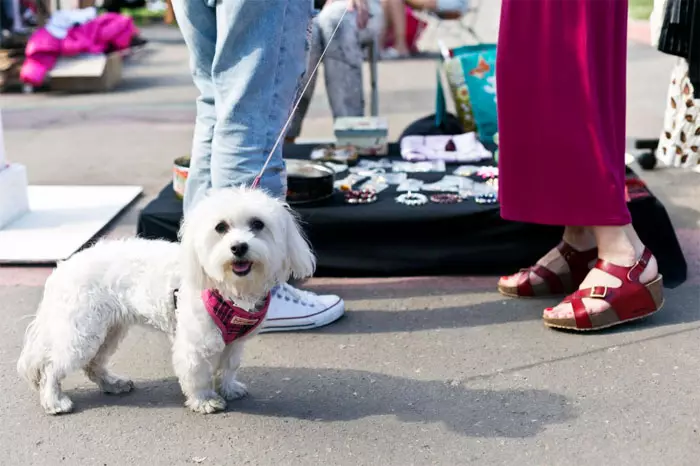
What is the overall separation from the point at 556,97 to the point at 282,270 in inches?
51.0

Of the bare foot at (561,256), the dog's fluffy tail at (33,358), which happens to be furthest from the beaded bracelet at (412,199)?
the dog's fluffy tail at (33,358)

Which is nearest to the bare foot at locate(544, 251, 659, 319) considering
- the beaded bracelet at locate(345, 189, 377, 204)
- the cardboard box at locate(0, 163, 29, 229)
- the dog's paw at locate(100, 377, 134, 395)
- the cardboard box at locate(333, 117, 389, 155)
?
the beaded bracelet at locate(345, 189, 377, 204)

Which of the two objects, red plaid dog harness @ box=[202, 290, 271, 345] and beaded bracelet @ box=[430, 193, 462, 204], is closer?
red plaid dog harness @ box=[202, 290, 271, 345]

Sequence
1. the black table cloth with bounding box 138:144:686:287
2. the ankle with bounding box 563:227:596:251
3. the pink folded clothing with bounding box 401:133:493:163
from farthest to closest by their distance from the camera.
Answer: the pink folded clothing with bounding box 401:133:493:163 → the black table cloth with bounding box 138:144:686:287 → the ankle with bounding box 563:227:596:251

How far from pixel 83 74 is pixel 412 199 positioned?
6240 mm

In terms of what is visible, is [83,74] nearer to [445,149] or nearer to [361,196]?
[445,149]

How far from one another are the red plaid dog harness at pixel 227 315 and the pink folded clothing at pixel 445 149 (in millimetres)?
2429

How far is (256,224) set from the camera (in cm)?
256

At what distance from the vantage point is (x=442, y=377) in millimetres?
3037

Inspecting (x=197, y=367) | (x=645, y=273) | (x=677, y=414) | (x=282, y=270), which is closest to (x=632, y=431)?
(x=677, y=414)

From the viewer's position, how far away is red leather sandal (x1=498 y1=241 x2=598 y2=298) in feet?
12.1

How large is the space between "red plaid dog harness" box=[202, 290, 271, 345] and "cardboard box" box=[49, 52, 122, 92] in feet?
24.0

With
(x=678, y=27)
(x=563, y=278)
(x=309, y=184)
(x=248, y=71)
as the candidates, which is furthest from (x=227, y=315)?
(x=678, y=27)

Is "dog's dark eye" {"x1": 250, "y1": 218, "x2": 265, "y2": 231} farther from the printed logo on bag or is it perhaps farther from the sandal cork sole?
the printed logo on bag
